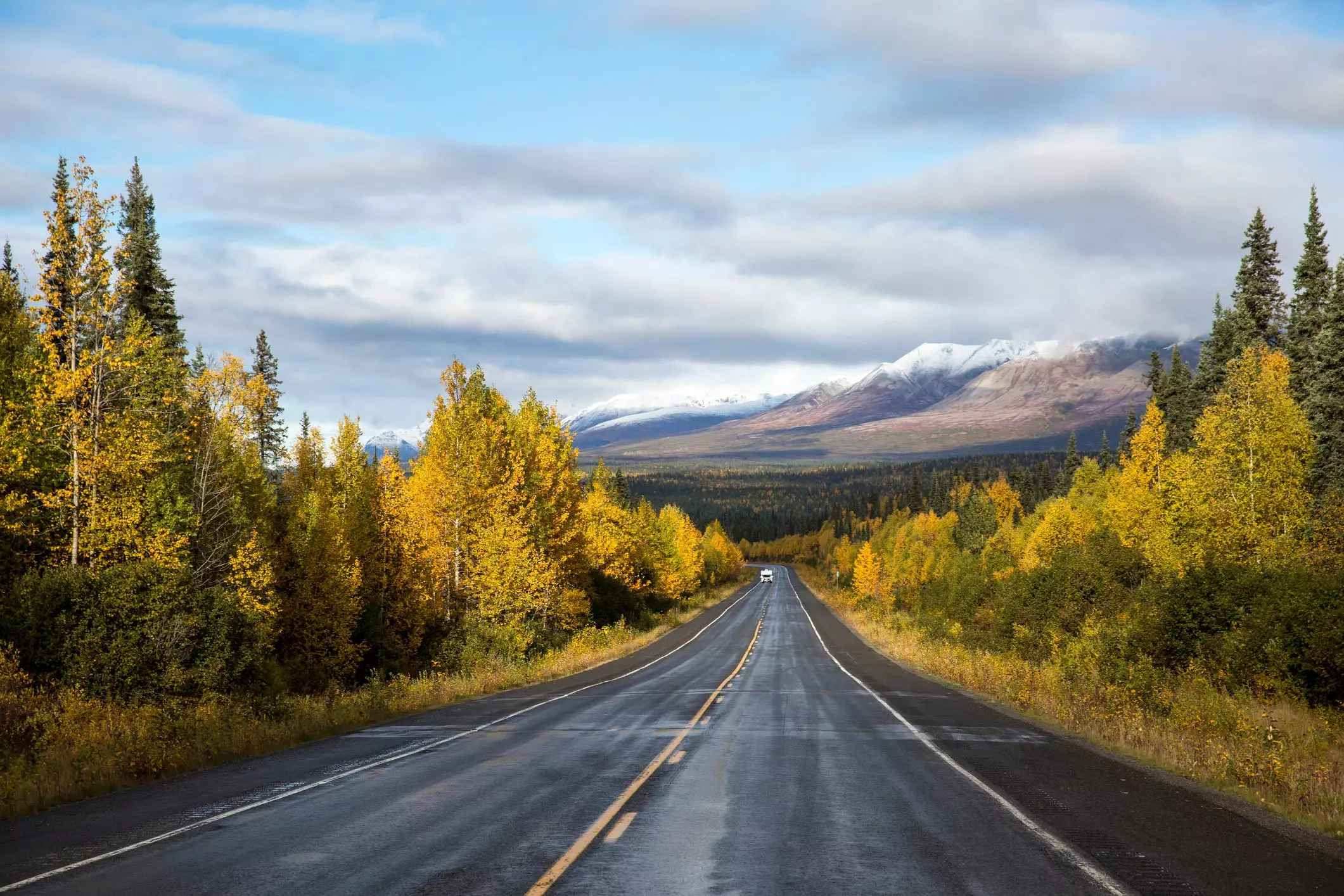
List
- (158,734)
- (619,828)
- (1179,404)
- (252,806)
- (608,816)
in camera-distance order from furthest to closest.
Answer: (1179,404)
(158,734)
(252,806)
(608,816)
(619,828)

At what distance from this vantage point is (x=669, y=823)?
360 inches

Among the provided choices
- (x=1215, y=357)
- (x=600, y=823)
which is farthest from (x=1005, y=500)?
(x=600, y=823)

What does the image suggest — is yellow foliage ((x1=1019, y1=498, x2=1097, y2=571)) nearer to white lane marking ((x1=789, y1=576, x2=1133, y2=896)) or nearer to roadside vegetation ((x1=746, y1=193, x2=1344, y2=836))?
roadside vegetation ((x1=746, y1=193, x2=1344, y2=836))

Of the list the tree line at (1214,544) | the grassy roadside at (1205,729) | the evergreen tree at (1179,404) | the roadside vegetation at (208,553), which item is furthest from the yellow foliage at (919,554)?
the grassy roadside at (1205,729)

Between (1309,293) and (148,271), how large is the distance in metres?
58.5

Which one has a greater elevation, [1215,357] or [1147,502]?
[1215,357]

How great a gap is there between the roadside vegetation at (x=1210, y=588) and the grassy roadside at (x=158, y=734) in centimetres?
1467

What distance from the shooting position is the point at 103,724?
559 inches

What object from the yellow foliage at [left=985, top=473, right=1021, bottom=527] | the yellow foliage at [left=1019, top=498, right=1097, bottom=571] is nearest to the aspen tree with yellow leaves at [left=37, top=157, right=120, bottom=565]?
the yellow foliage at [left=1019, top=498, right=1097, bottom=571]

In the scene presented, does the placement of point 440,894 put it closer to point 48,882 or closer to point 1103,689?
point 48,882

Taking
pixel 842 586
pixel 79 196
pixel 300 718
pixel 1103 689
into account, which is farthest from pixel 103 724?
pixel 842 586

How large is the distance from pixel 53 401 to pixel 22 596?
444 centimetres

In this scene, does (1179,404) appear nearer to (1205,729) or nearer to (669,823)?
(1205,729)

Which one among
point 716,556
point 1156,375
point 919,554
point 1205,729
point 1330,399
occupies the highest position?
point 1156,375
